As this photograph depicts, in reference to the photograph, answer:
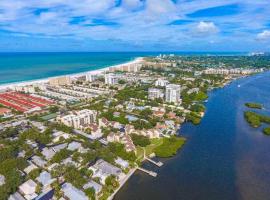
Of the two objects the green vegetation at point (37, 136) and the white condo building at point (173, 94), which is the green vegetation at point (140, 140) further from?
the white condo building at point (173, 94)

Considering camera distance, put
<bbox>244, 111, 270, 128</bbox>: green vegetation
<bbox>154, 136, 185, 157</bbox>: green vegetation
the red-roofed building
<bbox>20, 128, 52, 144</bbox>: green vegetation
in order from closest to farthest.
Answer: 1. <bbox>154, 136, 185, 157</bbox>: green vegetation
2. <bbox>20, 128, 52, 144</bbox>: green vegetation
3. <bbox>244, 111, 270, 128</bbox>: green vegetation
4. the red-roofed building

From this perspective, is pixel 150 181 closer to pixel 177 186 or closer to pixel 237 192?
pixel 177 186

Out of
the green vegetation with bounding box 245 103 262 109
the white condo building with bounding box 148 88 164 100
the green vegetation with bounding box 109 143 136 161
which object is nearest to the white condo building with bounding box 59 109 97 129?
the green vegetation with bounding box 109 143 136 161

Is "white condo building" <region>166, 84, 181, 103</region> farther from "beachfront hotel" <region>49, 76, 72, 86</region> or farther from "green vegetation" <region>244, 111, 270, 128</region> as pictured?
"beachfront hotel" <region>49, 76, 72, 86</region>

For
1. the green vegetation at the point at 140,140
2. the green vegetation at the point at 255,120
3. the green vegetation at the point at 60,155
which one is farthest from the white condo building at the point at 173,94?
the green vegetation at the point at 60,155

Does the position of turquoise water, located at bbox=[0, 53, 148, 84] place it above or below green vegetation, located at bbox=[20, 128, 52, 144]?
below

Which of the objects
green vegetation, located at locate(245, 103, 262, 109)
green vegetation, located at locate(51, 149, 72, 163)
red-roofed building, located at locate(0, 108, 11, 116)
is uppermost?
green vegetation, located at locate(51, 149, 72, 163)

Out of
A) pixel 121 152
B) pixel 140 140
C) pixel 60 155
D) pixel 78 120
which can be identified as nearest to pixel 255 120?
pixel 140 140
